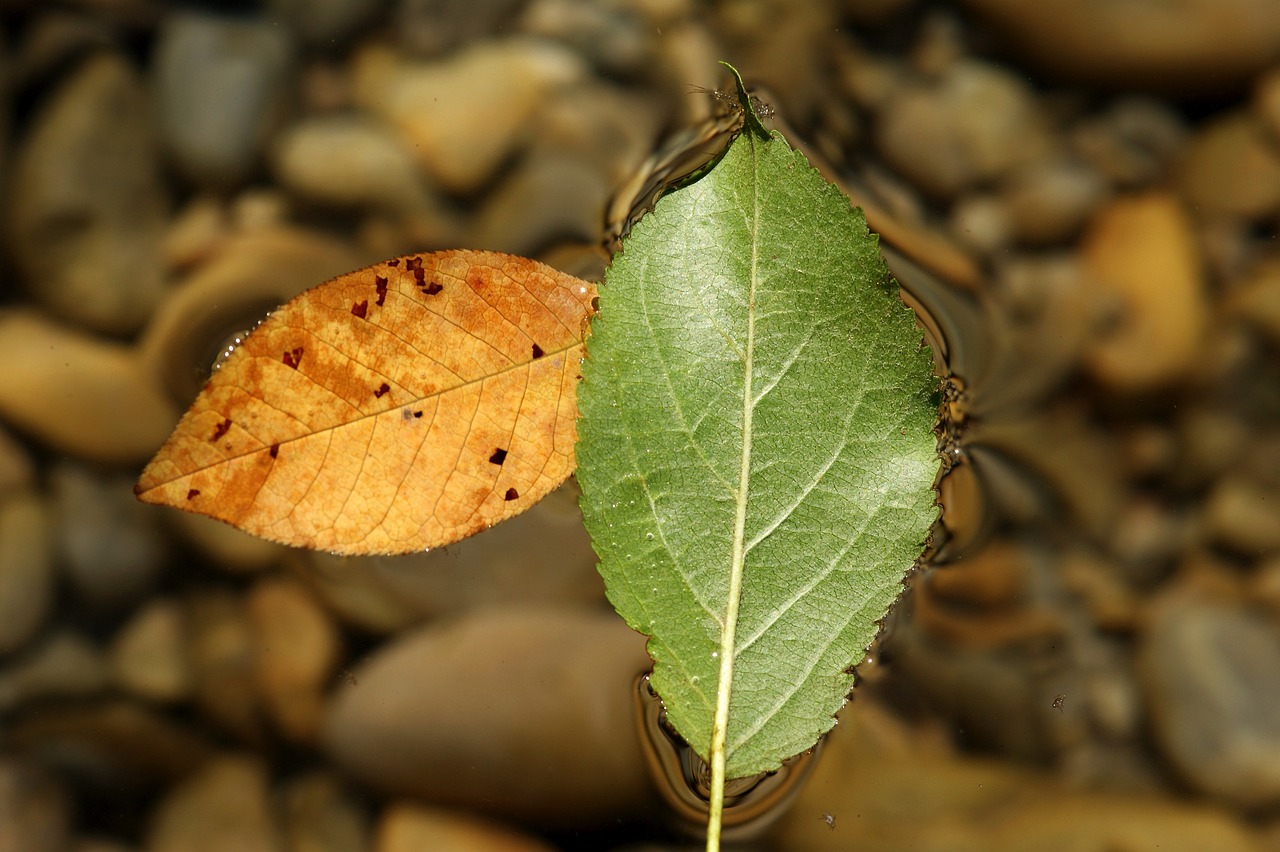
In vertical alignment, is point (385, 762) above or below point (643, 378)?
below

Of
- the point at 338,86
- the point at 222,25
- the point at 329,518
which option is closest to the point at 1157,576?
the point at 329,518

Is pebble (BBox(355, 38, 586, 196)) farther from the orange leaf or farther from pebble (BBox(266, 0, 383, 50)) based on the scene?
the orange leaf

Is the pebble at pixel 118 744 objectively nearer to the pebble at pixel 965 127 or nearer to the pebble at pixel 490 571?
the pebble at pixel 490 571

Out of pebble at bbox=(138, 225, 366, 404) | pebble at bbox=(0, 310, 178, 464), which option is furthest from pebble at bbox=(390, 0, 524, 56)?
pebble at bbox=(0, 310, 178, 464)

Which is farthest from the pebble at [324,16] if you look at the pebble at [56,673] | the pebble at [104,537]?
the pebble at [56,673]

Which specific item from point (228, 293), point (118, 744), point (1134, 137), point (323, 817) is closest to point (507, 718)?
point (323, 817)

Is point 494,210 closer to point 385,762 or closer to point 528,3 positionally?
point 528,3
